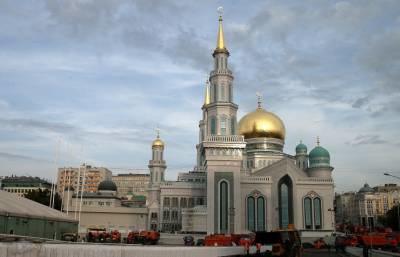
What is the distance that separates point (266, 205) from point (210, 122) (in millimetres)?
14328

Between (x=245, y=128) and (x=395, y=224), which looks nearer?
(x=245, y=128)

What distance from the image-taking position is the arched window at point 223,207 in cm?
6344

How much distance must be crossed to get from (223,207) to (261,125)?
1916cm

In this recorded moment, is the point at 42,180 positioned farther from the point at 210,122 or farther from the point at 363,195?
the point at 363,195

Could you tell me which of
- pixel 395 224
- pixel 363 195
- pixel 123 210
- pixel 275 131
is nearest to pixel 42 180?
pixel 123 210

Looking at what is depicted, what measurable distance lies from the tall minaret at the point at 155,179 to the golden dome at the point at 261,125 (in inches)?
598

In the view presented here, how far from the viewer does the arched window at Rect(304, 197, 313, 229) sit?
6888cm

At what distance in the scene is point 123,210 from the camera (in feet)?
252

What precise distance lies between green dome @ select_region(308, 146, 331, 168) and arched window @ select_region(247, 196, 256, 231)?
15.0 m

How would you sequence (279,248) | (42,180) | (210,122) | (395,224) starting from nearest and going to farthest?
(279,248), (210,122), (395,224), (42,180)

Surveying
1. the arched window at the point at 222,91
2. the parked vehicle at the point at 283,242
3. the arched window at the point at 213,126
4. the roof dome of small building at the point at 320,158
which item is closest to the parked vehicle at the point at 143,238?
the parked vehicle at the point at 283,242

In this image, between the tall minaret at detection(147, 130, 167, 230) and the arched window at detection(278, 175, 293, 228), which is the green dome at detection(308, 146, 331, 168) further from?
the tall minaret at detection(147, 130, 167, 230)

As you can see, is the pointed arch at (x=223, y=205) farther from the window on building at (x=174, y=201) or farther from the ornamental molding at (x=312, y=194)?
the ornamental molding at (x=312, y=194)

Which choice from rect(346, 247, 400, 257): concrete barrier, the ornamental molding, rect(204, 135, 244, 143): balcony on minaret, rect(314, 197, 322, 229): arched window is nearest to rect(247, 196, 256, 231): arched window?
the ornamental molding
